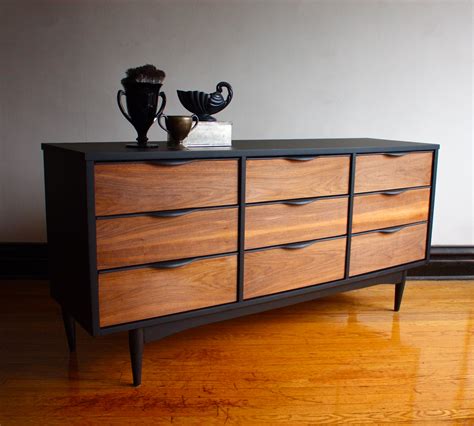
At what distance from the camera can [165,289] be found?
1767 millimetres

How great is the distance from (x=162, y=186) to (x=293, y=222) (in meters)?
0.55

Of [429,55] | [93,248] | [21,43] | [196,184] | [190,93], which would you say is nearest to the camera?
[93,248]

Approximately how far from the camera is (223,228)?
6.03 feet

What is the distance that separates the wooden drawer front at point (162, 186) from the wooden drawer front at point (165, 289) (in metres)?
0.21

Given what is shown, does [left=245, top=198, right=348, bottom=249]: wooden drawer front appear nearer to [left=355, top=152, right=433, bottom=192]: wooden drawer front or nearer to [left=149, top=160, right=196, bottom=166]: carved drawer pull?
[left=355, top=152, right=433, bottom=192]: wooden drawer front

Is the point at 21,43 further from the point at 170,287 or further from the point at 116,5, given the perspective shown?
the point at 170,287

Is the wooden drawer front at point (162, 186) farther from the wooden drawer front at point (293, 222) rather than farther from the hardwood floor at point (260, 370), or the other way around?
the hardwood floor at point (260, 370)

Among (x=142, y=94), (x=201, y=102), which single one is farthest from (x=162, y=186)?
(x=201, y=102)

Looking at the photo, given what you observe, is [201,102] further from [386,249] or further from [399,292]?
[399,292]

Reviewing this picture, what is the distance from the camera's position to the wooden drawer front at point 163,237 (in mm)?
1638

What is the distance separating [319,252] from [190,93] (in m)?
0.78

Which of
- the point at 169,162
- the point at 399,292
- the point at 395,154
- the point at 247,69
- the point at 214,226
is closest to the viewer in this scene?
the point at 169,162

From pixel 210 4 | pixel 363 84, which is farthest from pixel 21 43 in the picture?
pixel 363 84

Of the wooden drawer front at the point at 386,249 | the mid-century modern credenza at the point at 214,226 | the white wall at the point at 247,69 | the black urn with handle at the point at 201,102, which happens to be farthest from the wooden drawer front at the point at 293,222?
the white wall at the point at 247,69
